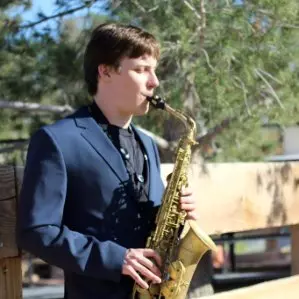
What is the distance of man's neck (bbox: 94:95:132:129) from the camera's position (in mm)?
2182

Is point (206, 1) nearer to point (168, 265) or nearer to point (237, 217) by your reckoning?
point (237, 217)

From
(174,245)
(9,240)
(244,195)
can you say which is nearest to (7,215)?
(9,240)

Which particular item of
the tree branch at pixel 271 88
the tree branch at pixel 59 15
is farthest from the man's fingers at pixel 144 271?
the tree branch at pixel 59 15

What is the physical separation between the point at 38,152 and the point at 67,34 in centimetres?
485

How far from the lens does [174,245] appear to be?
2146mm

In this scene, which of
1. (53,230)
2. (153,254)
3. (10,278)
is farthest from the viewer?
(10,278)

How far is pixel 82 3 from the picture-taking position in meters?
5.97

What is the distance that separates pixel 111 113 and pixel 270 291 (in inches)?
54.0

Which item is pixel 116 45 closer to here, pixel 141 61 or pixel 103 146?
pixel 141 61

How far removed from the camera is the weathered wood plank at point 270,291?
2.92m

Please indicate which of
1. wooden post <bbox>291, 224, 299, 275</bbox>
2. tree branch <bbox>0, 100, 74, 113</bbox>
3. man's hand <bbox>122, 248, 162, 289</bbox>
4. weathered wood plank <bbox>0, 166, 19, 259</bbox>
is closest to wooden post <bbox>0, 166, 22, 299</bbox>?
weathered wood plank <bbox>0, 166, 19, 259</bbox>

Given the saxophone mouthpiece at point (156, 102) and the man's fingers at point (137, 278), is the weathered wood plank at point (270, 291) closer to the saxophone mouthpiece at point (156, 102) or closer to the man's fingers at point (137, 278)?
the man's fingers at point (137, 278)

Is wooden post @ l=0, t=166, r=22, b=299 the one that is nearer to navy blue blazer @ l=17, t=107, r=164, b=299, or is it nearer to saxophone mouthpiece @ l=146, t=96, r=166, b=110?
navy blue blazer @ l=17, t=107, r=164, b=299

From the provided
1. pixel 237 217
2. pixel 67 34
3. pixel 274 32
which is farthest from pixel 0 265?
pixel 67 34
